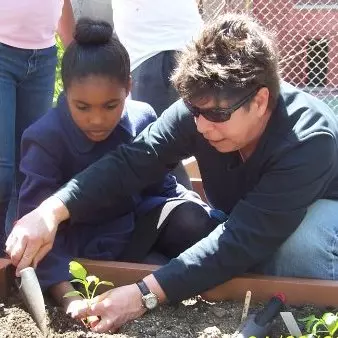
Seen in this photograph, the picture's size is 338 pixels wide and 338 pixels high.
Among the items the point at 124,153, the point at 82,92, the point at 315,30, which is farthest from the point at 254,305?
the point at 315,30

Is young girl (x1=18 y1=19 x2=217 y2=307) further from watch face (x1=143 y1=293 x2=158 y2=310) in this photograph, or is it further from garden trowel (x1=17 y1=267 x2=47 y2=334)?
watch face (x1=143 y1=293 x2=158 y2=310)

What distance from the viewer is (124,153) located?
229 centimetres

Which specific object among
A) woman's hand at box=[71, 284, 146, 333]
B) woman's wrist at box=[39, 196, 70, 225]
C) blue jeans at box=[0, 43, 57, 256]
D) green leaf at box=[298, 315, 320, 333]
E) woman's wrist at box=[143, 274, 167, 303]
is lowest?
blue jeans at box=[0, 43, 57, 256]

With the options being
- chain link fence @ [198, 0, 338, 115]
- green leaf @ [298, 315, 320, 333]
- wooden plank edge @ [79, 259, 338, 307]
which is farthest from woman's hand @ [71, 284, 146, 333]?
chain link fence @ [198, 0, 338, 115]

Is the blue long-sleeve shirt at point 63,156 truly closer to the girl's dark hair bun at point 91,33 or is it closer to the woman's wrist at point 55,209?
the woman's wrist at point 55,209

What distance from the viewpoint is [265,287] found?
207 cm

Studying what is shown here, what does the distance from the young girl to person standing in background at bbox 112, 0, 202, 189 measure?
0.49 meters

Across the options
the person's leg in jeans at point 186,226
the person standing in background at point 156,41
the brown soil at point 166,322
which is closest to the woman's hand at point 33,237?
the brown soil at point 166,322

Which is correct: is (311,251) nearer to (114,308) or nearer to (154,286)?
(154,286)

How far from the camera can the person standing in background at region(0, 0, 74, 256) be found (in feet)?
8.59

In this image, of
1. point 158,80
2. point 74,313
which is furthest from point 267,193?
point 158,80

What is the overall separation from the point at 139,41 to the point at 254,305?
4.57 ft

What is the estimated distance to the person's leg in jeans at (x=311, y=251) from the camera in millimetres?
2107

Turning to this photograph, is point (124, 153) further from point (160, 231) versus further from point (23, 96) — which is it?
point (23, 96)
